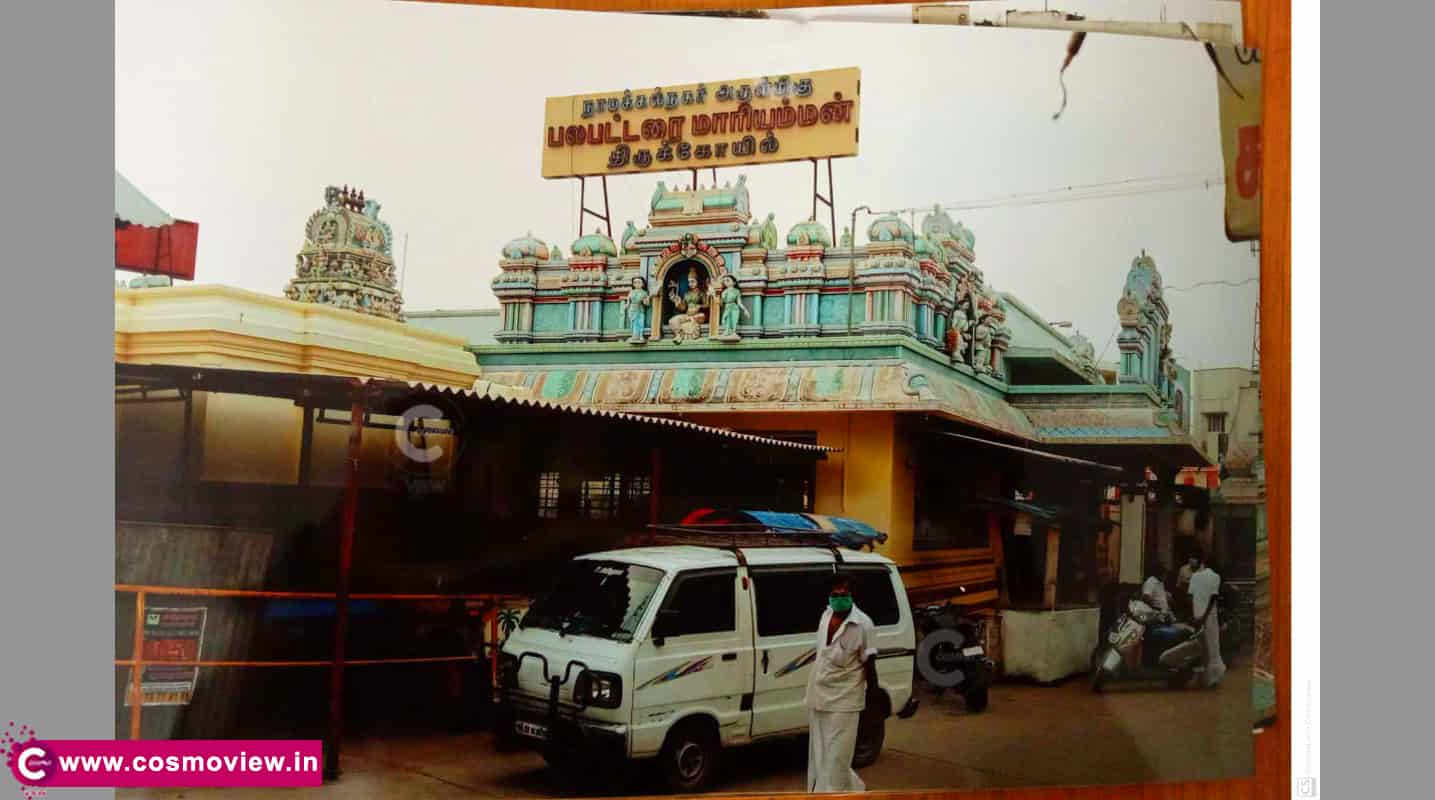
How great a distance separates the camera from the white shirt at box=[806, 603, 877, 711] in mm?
5461

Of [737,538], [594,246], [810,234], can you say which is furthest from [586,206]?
[737,538]

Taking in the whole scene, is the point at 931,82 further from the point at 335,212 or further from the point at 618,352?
the point at 335,212

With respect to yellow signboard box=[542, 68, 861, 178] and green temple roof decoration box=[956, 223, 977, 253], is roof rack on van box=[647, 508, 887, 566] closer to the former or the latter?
green temple roof decoration box=[956, 223, 977, 253]

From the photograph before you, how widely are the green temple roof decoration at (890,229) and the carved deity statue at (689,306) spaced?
909 mm

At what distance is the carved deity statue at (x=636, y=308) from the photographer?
233 inches

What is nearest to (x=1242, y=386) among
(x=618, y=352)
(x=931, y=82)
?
(x=931, y=82)

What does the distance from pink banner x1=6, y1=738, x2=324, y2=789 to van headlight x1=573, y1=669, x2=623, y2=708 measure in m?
1.21

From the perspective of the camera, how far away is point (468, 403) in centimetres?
548

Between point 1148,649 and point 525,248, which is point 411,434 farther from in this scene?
point 1148,649

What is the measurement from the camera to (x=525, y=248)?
5.77 m

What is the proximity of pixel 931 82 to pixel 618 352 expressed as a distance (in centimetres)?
206

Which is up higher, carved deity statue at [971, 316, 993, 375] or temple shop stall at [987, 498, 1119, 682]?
carved deity statue at [971, 316, 993, 375]

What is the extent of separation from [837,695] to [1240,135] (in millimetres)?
3642

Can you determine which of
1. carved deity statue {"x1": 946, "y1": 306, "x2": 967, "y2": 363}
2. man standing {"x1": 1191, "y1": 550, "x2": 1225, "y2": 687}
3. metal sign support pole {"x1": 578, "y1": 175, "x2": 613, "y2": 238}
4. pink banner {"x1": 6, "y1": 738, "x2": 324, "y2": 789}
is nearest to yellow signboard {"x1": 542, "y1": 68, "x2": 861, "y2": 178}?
metal sign support pole {"x1": 578, "y1": 175, "x2": 613, "y2": 238}
